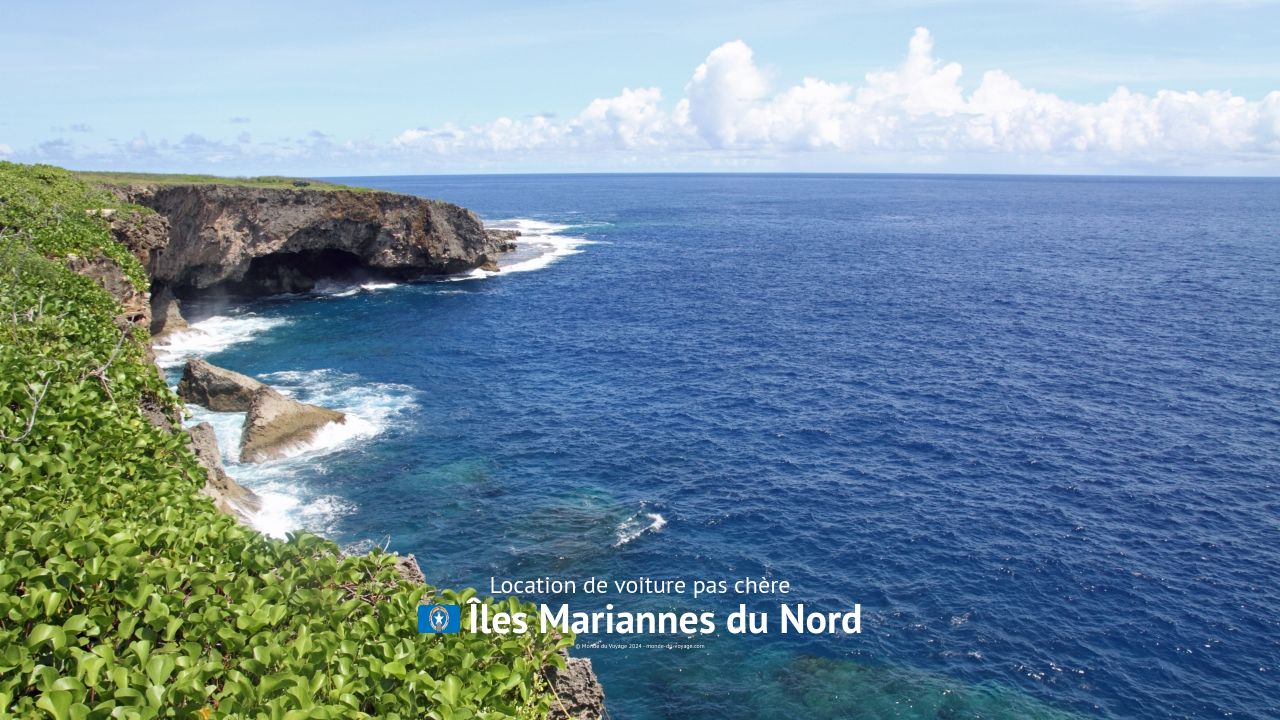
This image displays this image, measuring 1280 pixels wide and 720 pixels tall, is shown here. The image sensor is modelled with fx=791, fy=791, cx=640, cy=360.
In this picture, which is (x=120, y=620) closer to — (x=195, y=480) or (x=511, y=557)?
(x=195, y=480)

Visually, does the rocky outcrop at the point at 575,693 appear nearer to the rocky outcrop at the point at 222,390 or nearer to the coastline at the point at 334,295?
the coastline at the point at 334,295

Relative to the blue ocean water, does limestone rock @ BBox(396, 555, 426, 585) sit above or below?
above

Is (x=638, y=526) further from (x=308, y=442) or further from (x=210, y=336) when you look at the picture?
(x=210, y=336)

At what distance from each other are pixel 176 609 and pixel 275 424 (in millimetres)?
43367

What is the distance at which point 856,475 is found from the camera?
49188mm

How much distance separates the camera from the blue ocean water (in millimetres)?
32906

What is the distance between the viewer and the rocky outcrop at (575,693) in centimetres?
1420

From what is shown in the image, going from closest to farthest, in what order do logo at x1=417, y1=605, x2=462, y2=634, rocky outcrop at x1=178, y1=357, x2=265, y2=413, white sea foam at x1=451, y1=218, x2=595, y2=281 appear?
logo at x1=417, y1=605, x2=462, y2=634 < rocky outcrop at x1=178, y1=357, x2=265, y2=413 < white sea foam at x1=451, y1=218, x2=595, y2=281

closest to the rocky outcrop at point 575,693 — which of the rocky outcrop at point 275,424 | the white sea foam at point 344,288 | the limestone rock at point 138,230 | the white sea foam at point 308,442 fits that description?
the white sea foam at point 308,442

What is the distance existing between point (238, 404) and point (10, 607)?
49.8m

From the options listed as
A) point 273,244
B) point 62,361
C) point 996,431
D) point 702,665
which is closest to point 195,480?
point 62,361

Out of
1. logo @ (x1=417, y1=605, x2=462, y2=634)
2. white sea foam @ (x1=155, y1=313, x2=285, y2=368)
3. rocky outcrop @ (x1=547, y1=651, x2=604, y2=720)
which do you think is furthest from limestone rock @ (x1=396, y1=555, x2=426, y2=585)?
white sea foam @ (x1=155, y1=313, x2=285, y2=368)

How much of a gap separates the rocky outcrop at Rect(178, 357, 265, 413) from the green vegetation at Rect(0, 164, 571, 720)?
135 feet

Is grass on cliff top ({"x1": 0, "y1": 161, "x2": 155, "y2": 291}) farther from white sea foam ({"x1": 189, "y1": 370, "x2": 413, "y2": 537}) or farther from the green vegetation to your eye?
the green vegetation
